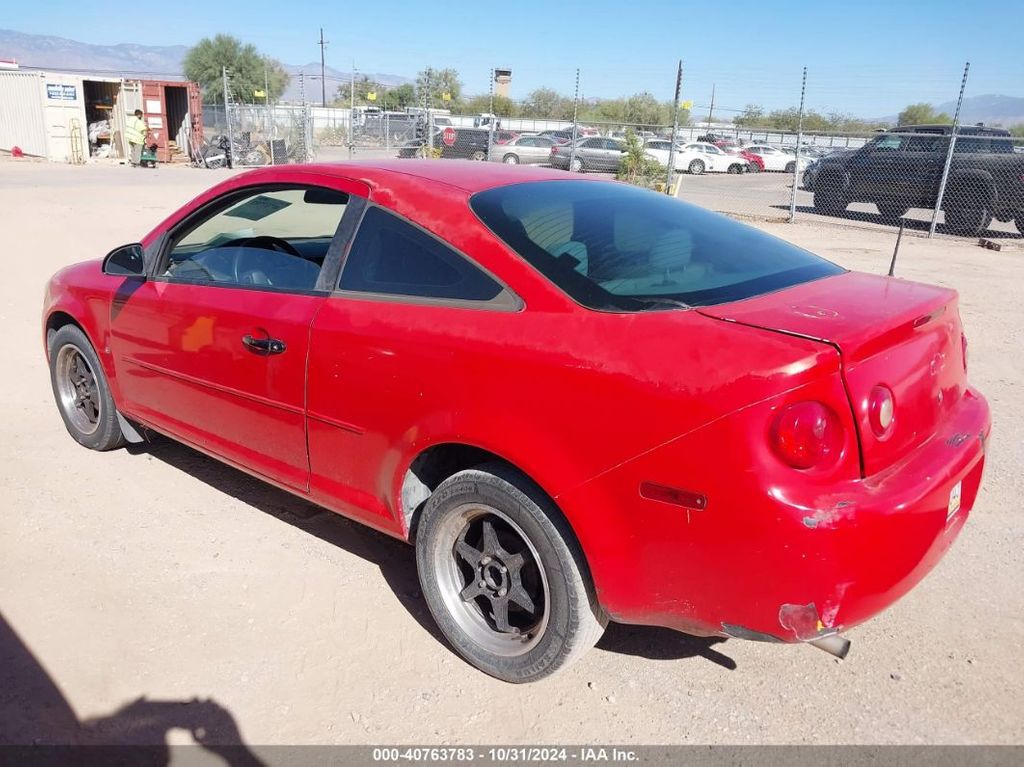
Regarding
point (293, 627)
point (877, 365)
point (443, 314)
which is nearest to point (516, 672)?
point (293, 627)

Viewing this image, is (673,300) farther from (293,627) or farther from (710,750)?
(293,627)

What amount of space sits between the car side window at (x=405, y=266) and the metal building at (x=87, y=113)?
27721 millimetres

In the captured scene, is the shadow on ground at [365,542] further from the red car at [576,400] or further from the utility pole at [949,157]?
the utility pole at [949,157]

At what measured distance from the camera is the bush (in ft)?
62.4

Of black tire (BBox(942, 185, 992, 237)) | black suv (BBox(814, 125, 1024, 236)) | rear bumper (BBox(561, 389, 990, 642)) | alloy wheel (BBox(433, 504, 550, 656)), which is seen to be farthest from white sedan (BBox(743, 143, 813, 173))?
rear bumper (BBox(561, 389, 990, 642))

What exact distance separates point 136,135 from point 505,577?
26184 millimetres

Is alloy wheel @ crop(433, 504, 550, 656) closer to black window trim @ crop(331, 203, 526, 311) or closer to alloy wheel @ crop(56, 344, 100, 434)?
black window trim @ crop(331, 203, 526, 311)

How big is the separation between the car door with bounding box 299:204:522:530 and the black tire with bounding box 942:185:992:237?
15.8m

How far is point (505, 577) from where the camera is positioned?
2.69 metres

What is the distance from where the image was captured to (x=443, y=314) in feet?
8.71

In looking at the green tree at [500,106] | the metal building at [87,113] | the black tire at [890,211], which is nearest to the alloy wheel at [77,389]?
the black tire at [890,211]

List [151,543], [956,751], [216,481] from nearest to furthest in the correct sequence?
[956,751] < [151,543] < [216,481]

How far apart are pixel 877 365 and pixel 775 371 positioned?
35 cm

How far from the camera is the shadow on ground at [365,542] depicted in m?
2.95
